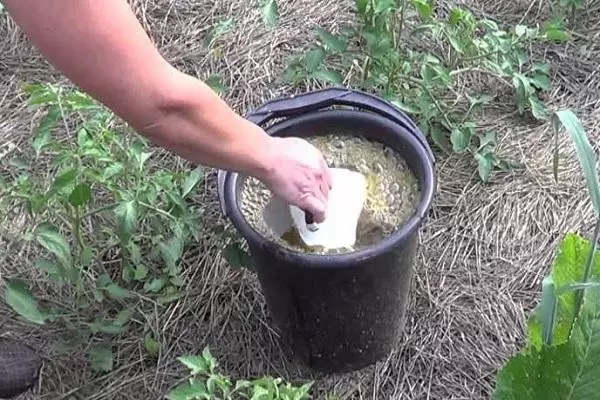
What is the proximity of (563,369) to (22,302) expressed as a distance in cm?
107

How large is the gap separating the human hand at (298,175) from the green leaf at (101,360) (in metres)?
0.69

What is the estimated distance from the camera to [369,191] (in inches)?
75.3

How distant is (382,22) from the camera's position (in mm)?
2217

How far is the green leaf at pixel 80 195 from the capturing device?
1.83m

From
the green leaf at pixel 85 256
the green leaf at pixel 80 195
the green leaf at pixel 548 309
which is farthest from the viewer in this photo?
the green leaf at pixel 85 256

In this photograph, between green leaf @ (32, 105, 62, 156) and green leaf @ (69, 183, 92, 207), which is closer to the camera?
green leaf @ (69, 183, 92, 207)

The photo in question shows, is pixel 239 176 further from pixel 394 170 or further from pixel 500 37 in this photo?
pixel 500 37

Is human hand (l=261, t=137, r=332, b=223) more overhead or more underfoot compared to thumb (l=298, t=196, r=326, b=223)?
more overhead

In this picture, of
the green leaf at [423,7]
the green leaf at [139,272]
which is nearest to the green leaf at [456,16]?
the green leaf at [423,7]

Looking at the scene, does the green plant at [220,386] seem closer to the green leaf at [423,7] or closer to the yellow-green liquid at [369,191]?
the yellow-green liquid at [369,191]

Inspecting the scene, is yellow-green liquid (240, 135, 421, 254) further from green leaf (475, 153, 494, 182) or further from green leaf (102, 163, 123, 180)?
green leaf (475, 153, 494, 182)

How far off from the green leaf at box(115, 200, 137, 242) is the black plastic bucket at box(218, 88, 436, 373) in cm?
20

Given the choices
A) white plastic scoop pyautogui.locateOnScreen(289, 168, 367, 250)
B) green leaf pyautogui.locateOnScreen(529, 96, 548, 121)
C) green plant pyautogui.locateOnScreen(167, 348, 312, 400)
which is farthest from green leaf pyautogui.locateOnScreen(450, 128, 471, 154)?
green plant pyautogui.locateOnScreen(167, 348, 312, 400)

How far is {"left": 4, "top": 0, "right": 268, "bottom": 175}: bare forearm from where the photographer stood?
122 centimetres
